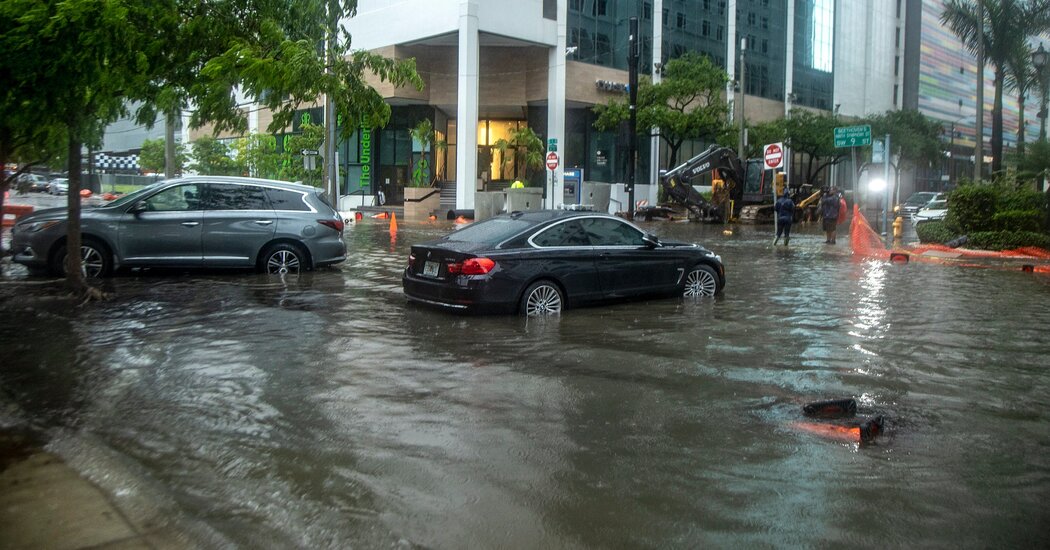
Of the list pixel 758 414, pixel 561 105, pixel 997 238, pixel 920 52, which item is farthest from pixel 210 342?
pixel 920 52

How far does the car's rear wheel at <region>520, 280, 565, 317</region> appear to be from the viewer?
37.1ft

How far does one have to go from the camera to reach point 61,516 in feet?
15.3

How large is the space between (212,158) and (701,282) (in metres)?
46.5

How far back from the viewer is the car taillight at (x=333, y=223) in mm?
15536

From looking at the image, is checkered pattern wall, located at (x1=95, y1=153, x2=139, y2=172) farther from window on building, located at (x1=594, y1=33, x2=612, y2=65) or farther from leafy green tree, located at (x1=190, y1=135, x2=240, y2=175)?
window on building, located at (x1=594, y1=33, x2=612, y2=65)

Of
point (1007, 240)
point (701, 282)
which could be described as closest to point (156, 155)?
point (1007, 240)

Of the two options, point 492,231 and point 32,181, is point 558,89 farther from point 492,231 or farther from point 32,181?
point 492,231

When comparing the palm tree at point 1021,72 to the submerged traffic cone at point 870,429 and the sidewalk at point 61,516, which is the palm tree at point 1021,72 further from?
the sidewalk at point 61,516

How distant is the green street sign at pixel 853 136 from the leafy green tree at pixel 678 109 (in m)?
21.9

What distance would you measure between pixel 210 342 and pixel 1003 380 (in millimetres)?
7806

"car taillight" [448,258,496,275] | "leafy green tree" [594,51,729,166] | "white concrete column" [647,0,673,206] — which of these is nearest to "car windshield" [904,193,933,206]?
"leafy green tree" [594,51,729,166]

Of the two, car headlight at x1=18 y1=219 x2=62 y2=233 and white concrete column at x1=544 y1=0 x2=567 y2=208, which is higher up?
white concrete column at x1=544 y1=0 x2=567 y2=208

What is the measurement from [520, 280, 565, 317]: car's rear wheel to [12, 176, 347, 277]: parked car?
554cm

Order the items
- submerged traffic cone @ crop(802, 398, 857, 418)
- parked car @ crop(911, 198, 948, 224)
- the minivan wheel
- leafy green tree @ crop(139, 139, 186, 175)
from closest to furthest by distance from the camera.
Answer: submerged traffic cone @ crop(802, 398, 857, 418) → the minivan wheel → parked car @ crop(911, 198, 948, 224) → leafy green tree @ crop(139, 139, 186, 175)
